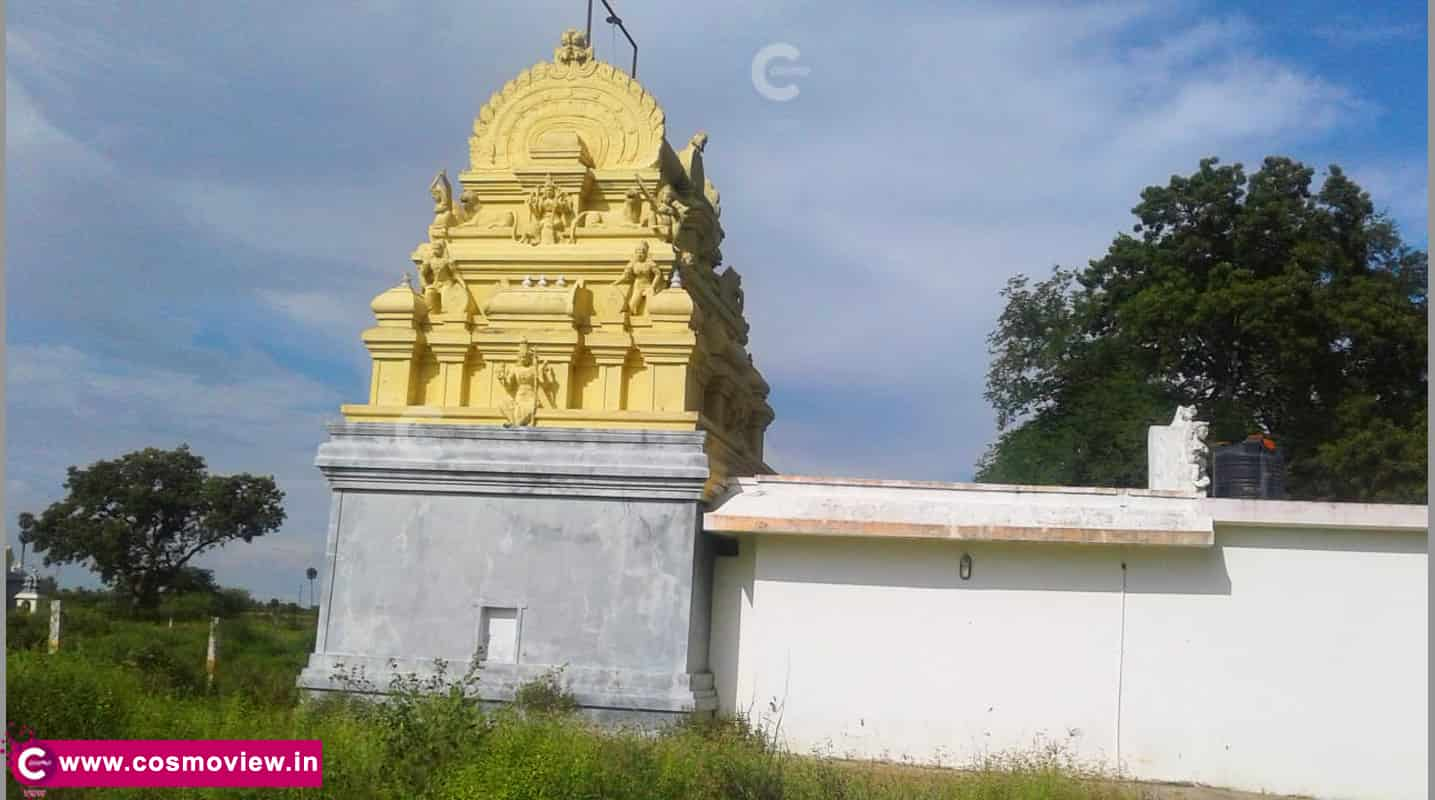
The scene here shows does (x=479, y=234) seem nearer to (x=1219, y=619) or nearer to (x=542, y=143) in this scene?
(x=542, y=143)

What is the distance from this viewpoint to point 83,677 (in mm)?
10000

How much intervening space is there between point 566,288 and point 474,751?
614cm

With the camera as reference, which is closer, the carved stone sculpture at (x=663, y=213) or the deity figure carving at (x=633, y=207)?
the carved stone sculpture at (x=663, y=213)

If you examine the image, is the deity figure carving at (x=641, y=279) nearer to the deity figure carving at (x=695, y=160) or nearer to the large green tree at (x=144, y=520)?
the deity figure carving at (x=695, y=160)

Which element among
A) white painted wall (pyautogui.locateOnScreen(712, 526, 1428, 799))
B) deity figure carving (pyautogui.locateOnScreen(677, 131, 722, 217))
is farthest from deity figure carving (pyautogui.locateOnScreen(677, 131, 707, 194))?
white painted wall (pyautogui.locateOnScreen(712, 526, 1428, 799))

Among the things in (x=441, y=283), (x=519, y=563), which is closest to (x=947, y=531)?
(x=519, y=563)

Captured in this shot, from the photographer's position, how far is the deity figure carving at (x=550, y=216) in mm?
14172

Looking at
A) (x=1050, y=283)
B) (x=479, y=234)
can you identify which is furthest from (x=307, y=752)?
(x=1050, y=283)

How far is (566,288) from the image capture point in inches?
531

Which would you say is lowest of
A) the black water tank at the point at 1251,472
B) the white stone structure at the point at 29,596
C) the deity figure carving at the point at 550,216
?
the white stone structure at the point at 29,596

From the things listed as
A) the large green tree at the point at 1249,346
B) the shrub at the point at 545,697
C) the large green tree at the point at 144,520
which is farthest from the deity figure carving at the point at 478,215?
the large green tree at the point at 144,520

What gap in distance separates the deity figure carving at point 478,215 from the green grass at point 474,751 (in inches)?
215

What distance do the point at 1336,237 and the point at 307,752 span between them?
21.0 meters

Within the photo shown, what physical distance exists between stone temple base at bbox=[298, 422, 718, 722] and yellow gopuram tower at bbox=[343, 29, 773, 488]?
65 centimetres
